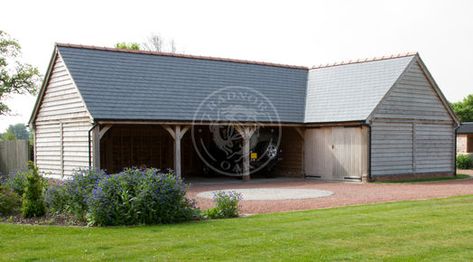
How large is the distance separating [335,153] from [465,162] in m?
13.4

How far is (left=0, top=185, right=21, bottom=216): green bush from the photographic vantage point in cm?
1215

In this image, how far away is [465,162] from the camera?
106 ft

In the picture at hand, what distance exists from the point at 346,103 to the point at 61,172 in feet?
37.5

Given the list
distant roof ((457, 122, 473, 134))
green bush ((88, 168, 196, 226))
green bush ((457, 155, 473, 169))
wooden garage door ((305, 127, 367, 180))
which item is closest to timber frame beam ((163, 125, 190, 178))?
wooden garage door ((305, 127, 367, 180))

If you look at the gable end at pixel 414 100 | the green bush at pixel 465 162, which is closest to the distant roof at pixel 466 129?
the green bush at pixel 465 162

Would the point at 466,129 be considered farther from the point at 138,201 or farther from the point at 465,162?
the point at 138,201

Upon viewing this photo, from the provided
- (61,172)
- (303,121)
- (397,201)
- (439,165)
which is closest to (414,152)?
(439,165)

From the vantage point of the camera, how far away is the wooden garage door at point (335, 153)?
21.6 metres

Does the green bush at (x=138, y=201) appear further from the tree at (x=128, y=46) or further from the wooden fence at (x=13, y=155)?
the tree at (x=128, y=46)

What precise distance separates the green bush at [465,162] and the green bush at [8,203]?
86.7 feet

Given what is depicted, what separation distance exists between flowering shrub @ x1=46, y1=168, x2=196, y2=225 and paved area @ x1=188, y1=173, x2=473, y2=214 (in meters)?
2.24

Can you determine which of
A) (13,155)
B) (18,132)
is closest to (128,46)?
(13,155)

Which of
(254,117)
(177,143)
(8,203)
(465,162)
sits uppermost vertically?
(254,117)

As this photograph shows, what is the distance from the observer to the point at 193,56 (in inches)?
936
